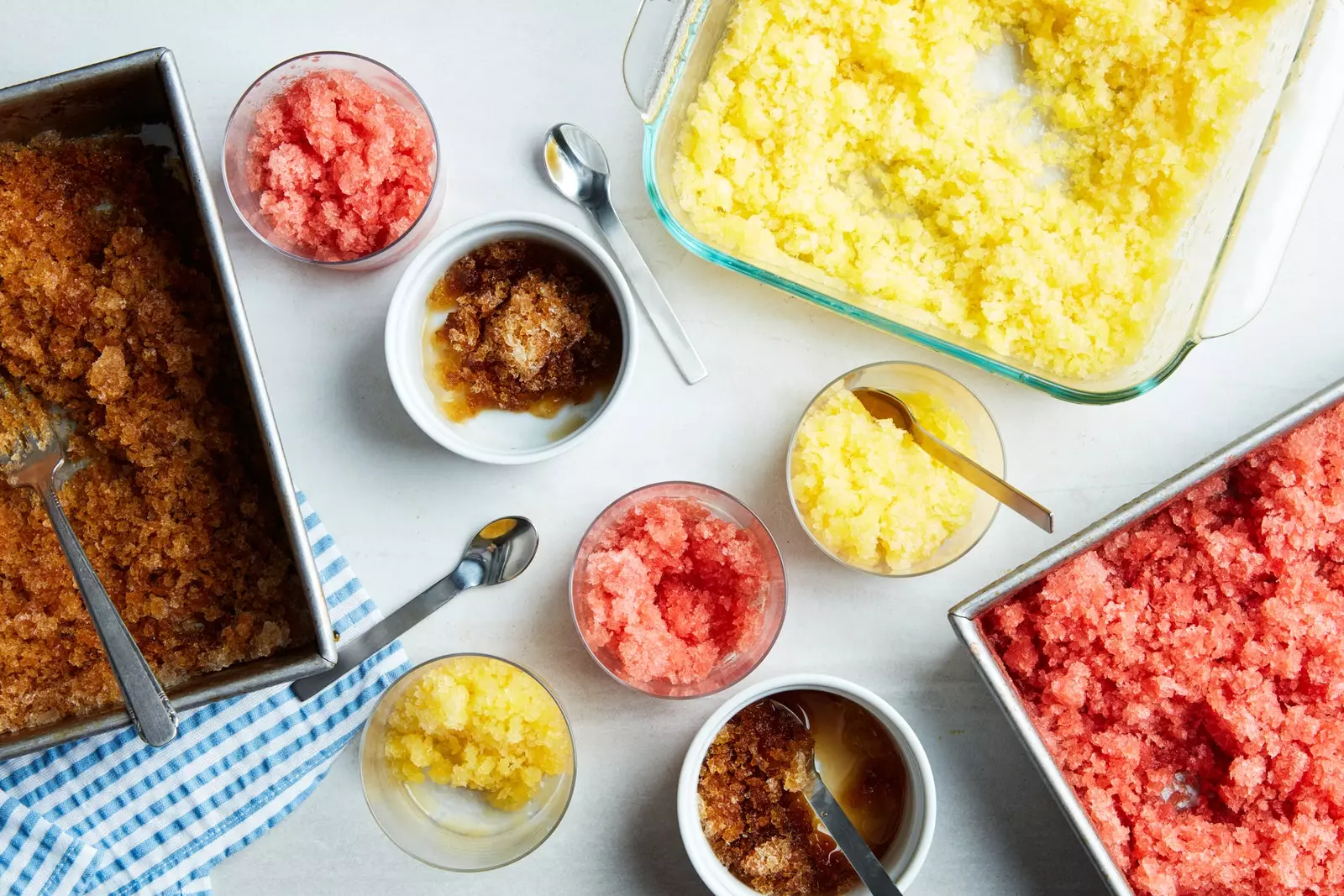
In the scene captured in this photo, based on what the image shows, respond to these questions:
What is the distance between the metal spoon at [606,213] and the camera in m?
1.70

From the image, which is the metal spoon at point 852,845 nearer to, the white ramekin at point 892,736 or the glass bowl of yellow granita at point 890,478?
the white ramekin at point 892,736

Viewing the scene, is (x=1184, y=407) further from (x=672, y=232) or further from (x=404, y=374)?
(x=404, y=374)

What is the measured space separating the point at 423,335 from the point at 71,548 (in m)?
0.63

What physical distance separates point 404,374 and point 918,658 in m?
1.04

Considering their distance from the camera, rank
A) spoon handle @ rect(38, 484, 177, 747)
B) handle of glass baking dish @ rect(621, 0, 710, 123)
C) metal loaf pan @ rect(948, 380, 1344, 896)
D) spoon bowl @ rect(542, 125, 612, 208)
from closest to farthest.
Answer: spoon handle @ rect(38, 484, 177, 747), metal loaf pan @ rect(948, 380, 1344, 896), handle of glass baking dish @ rect(621, 0, 710, 123), spoon bowl @ rect(542, 125, 612, 208)

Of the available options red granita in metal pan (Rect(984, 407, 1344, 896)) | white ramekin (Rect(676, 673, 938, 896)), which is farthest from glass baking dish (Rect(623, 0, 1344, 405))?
white ramekin (Rect(676, 673, 938, 896))

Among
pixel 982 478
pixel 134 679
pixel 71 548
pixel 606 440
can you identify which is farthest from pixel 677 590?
pixel 71 548

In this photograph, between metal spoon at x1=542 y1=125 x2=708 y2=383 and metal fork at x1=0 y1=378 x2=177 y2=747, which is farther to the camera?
metal spoon at x1=542 y1=125 x2=708 y2=383

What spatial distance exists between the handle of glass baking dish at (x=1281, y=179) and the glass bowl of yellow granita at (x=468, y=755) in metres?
1.26

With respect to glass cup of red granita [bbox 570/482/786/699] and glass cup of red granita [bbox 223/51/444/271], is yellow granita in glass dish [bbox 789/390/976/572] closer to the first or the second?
glass cup of red granita [bbox 570/482/786/699]

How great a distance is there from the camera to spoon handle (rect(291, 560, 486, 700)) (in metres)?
1.61

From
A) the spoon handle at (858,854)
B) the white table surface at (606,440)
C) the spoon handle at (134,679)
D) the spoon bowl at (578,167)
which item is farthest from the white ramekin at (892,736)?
the spoon bowl at (578,167)

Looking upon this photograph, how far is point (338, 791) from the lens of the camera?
1.71m

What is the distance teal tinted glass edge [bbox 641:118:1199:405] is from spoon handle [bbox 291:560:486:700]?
682mm
